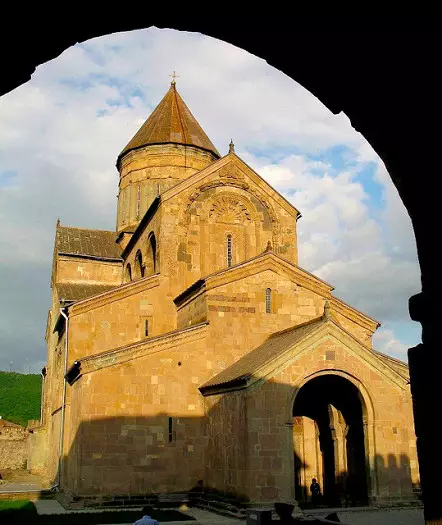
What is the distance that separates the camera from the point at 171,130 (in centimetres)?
2822

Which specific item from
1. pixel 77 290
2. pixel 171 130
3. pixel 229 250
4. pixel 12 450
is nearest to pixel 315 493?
pixel 229 250

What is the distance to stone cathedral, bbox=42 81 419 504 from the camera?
46.1 ft

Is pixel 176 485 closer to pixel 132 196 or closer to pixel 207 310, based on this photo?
pixel 207 310

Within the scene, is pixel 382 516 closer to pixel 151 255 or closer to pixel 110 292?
pixel 110 292

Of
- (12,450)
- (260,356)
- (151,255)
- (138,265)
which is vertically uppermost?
(138,265)

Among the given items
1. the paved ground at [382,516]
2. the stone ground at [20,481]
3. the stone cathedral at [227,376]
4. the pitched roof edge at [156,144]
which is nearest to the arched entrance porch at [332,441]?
the stone cathedral at [227,376]

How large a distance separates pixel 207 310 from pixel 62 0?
14.4 m

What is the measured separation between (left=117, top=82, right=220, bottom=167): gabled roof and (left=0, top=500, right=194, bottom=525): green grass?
18198 mm

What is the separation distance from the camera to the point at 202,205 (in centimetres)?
2038

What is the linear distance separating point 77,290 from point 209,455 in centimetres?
1060

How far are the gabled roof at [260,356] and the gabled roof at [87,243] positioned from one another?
1125 cm

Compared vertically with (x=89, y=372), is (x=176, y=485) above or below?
below

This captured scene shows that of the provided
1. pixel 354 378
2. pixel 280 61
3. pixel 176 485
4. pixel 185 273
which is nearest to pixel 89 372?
pixel 176 485

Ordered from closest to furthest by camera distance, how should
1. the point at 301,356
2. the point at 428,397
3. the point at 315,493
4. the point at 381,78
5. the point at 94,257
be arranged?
the point at 428,397 < the point at 381,78 < the point at 301,356 < the point at 315,493 < the point at 94,257
